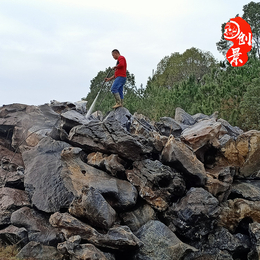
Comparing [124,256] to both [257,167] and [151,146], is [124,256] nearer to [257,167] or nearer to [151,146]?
[151,146]

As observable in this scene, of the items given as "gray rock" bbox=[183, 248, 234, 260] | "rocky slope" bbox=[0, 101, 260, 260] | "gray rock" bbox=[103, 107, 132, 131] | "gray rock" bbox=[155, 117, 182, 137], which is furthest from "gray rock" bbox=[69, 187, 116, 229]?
"gray rock" bbox=[155, 117, 182, 137]

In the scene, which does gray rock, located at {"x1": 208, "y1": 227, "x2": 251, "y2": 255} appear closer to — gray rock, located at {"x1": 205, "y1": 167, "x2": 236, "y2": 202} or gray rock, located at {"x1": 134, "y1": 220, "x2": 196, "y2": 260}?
gray rock, located at {"x1": 134, "y1": 220, "x2": 196, "y2": 260}

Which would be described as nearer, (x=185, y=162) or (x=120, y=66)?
(x=185, y=162)

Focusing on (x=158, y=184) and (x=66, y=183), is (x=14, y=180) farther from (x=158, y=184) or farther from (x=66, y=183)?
(x=158, y=184)

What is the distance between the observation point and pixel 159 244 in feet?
25.2

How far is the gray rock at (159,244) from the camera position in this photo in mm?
7543

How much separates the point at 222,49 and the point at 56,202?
40.3 meters

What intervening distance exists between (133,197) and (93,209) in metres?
1.27

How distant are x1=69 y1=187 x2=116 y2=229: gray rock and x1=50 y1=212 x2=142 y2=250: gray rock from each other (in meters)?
0.23

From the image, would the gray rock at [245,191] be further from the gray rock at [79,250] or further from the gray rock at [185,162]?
the gray rock at [79,250]

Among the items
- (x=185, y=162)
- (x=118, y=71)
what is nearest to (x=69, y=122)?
(x=118, y=71)

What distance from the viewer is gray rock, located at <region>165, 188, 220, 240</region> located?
8258 millimetres

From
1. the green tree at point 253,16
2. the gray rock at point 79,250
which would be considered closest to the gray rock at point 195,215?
the gray rock at point 79,250

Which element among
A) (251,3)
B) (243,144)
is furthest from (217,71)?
(251,3)
